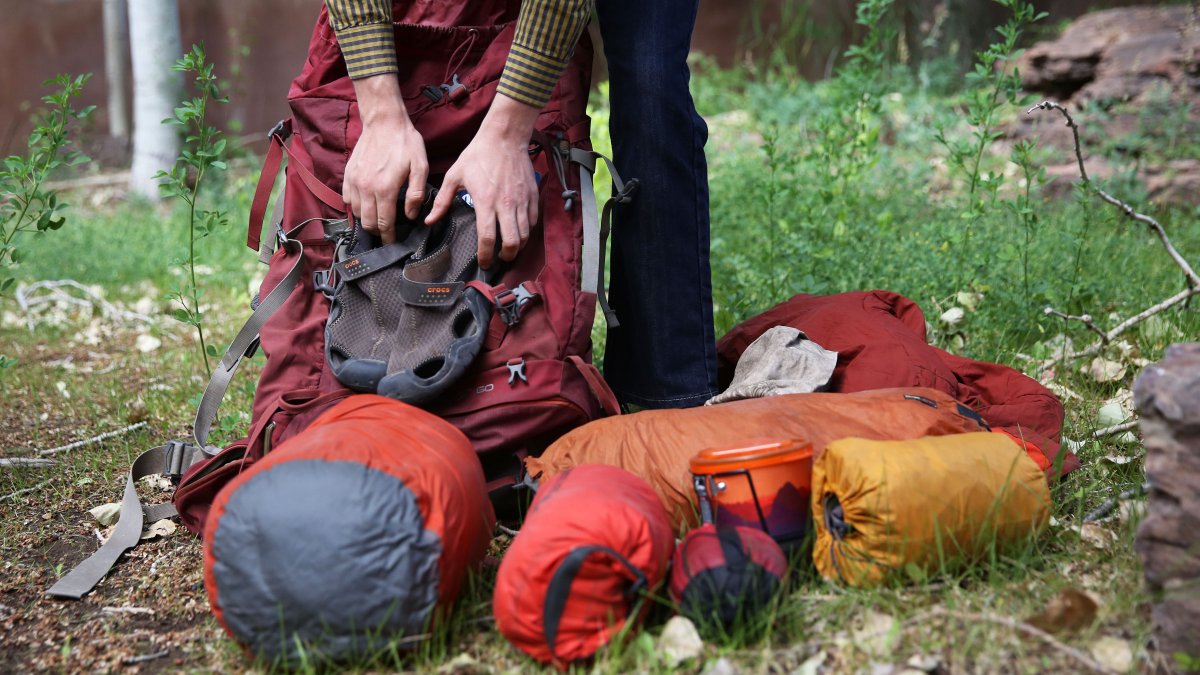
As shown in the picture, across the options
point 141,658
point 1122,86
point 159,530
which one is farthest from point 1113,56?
point 141,658

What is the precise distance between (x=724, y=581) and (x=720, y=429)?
0.48 metres

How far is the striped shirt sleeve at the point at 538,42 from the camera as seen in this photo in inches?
79.5

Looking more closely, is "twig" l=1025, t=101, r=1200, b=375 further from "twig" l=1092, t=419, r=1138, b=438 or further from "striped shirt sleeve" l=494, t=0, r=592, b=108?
"striped shirt sleeve" l=494, t=0, r=592, b=108

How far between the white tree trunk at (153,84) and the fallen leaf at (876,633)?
6.00m

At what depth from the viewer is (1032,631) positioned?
4.70 ft

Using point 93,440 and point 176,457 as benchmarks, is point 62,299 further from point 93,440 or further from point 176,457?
point 176,457

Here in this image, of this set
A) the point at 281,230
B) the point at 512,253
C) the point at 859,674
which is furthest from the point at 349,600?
the point at 281,230

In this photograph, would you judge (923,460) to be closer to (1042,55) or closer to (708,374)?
(708,374)

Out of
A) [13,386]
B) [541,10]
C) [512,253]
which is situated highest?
[541,10]

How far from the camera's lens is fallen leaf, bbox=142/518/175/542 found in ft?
7.09

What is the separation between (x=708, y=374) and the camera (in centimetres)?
240

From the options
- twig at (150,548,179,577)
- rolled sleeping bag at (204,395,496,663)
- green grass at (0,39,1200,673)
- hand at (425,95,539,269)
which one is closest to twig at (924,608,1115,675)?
green grass at (0,39,1200,673)

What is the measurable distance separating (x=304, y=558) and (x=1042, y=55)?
5.83m

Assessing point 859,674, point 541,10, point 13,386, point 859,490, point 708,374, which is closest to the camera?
point 859,674
